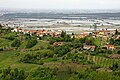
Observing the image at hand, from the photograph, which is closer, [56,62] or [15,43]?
[56,62]

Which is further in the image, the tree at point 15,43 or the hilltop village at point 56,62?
the tree at point 15,43

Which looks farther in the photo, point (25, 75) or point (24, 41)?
point (24, 41)

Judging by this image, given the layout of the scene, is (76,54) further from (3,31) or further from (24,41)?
(3,31)

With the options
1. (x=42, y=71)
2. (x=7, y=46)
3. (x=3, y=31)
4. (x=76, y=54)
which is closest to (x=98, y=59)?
(x=76, y=54)

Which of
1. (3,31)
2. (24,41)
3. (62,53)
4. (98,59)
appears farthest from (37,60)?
(3,31)

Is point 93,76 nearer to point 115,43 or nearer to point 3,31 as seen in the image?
point 115,43

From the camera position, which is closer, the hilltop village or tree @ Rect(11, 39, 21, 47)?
the hilltop village

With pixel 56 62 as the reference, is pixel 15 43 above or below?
below

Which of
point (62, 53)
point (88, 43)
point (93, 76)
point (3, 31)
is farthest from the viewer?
point (3, 31)

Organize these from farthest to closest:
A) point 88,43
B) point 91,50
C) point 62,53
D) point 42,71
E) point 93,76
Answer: point 88,43
point 91,50
point 62,53
point 42,71
point 93,76
